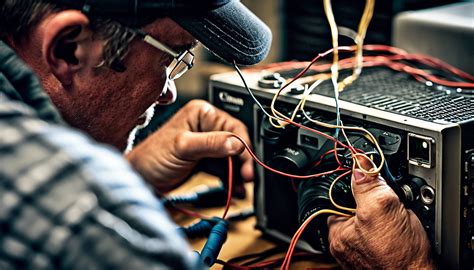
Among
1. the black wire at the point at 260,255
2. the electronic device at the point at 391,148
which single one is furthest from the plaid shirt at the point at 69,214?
the black wire at the point at 260,255

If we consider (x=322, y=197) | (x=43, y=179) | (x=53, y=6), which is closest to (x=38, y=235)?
(x=43, y=179)

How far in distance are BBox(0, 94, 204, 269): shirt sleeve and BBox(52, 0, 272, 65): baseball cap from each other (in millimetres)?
290

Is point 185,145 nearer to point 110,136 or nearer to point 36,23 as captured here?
point 110,136

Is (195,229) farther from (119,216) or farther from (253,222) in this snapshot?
(119,216)

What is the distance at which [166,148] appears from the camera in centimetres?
142

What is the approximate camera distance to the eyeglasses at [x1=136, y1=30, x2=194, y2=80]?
1.02m

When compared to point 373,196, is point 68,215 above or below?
above

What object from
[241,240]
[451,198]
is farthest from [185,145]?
[451,198]

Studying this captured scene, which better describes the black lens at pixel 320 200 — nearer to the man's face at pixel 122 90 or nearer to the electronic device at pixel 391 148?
the electronic device at pixel 391 148

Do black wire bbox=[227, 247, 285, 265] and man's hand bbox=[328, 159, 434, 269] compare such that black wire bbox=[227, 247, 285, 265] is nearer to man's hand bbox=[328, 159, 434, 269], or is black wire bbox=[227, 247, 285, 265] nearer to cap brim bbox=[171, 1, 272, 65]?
man's hand bbox=[328, 159, 434, 269]

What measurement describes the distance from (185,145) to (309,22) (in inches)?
25.5

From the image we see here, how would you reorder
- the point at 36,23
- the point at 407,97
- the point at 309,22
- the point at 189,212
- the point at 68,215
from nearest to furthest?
the point at 68,215, the point at 36,23, the point at 407,97, the point at 189,212, the point at 309,22

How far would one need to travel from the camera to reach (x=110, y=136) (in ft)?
3.78

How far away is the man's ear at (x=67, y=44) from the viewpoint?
0.92 m
